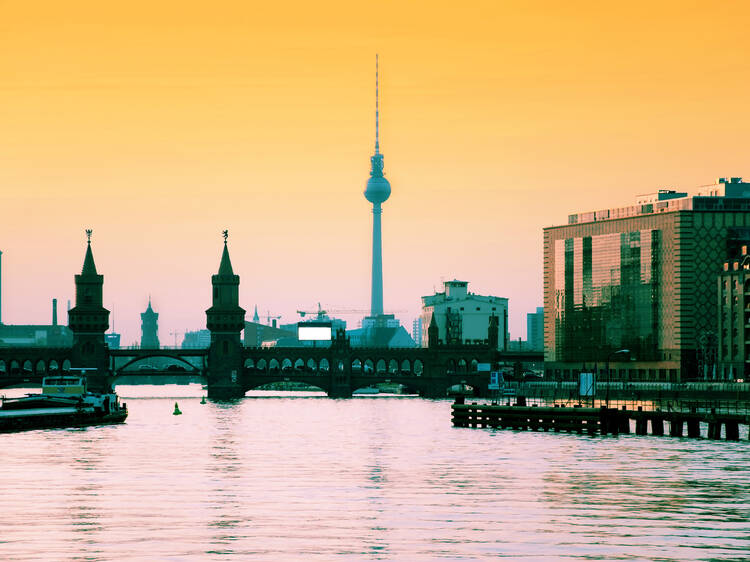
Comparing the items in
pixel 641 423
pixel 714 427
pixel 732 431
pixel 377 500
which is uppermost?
pixel 714 427

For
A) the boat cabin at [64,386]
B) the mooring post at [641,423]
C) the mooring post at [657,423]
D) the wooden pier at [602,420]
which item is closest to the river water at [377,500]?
the wooden pier at [602,420]

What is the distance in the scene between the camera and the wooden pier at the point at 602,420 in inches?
5276

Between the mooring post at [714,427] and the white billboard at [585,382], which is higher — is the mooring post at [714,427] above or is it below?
below

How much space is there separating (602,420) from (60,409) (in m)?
63.9

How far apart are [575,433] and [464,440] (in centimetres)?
1619

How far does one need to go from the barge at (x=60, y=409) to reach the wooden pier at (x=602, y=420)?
42766 millimetres

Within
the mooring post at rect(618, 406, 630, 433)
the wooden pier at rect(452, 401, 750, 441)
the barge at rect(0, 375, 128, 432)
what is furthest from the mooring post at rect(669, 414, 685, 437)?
the barge at rect(0, 375, 128, 432)

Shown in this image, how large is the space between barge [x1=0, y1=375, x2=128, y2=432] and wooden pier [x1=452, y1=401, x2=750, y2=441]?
42766 mm

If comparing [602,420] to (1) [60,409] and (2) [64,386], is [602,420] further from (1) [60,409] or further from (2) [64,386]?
(2) [64,386]

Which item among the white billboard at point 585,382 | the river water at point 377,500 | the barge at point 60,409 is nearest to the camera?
the river water at point 377,500

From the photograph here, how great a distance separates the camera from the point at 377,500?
267ft

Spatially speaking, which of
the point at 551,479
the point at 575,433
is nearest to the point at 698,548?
the point at 551,479

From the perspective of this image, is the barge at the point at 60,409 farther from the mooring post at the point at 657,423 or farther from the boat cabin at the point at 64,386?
the mooring post at the point at 657,423

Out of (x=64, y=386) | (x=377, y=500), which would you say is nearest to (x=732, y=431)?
(x=377, y=500)
